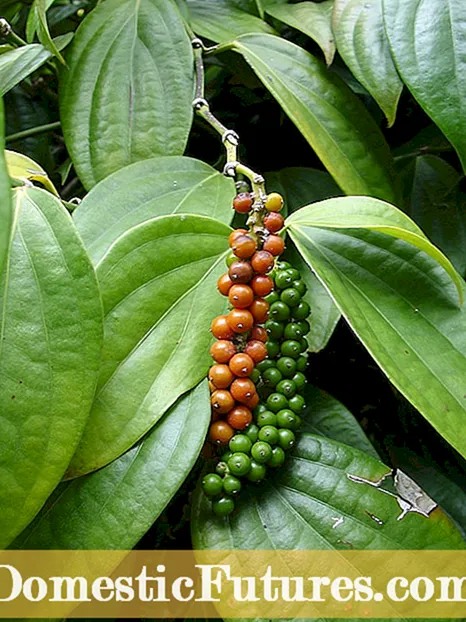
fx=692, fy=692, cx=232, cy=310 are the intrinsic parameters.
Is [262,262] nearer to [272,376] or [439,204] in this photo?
[272,376]

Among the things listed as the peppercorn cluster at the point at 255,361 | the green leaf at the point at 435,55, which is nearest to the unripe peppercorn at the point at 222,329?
the peppercorn cluster at the point at 255,361

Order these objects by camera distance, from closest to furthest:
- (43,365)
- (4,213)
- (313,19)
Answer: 1. (4,213)
2. (43,365)
3. (313,19)

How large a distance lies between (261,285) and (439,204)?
280 mm

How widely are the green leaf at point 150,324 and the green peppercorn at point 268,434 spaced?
0.17 feet

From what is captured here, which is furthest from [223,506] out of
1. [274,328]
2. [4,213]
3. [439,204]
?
[439,204]

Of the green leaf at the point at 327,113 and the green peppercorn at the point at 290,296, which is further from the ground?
the green leaf at the point at 327,113

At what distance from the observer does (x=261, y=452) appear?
0.43 metres

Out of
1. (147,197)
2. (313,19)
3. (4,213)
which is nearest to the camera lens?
(4,213)

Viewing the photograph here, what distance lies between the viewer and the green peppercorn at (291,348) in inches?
17.7

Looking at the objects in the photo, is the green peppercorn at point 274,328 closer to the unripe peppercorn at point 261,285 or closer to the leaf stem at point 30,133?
the unripe peppercorn at point 261,285

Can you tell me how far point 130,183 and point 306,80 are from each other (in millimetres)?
186

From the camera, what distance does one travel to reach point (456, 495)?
1.83 ft

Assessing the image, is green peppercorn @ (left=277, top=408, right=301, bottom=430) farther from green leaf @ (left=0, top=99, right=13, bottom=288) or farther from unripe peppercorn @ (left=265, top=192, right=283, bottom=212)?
green leaf @ (left=0, top=99, right=13, bottom=288)

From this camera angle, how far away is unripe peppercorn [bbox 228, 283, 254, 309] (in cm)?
41
